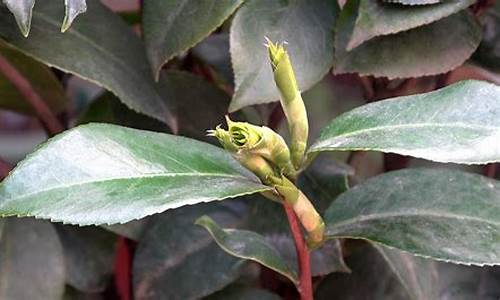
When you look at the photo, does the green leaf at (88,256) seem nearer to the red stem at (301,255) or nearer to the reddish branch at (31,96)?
the reddish branch at (31,96)

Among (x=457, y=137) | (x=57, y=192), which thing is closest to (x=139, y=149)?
(x=57, y=192)

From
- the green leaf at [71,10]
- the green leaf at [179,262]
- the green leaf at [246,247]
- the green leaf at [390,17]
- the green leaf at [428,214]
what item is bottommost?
the green leaf at [179,262]

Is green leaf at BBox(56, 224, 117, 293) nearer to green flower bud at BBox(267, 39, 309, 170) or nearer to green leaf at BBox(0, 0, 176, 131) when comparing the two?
green leaf at BBox(0, 0, 176, 131)

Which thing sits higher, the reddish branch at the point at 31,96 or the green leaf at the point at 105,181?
the green leaf at the point at 105,181

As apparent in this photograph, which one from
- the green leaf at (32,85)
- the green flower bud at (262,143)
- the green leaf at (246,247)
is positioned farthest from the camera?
the green leaf at (32,85)

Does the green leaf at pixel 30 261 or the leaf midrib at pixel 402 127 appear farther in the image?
the green leaf at pixel 30 261

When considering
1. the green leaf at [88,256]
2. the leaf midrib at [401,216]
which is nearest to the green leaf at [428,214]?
the leaf midrib at [401,216]
